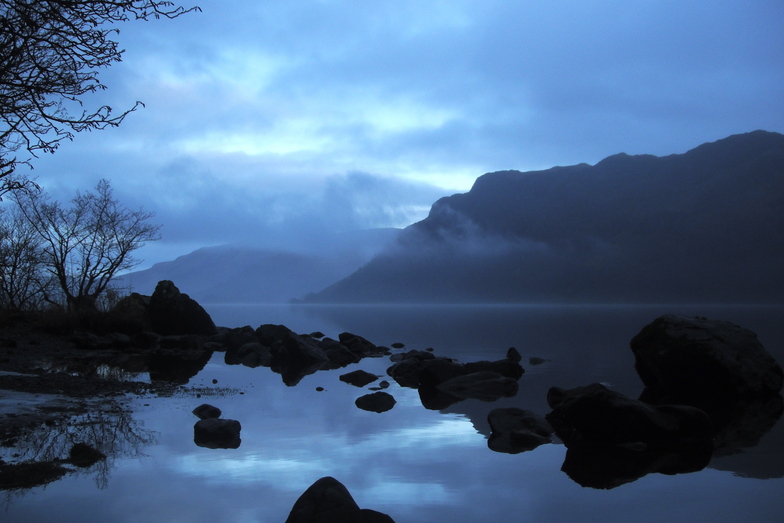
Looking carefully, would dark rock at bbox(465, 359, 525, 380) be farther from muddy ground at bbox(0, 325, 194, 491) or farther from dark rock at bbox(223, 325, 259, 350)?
dark rock at bbox(223, 325, 259, 350)

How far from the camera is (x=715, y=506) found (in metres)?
8.58

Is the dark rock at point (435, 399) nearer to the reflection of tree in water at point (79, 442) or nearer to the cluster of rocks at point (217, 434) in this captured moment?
the cluster of rocks at point (217, 434)

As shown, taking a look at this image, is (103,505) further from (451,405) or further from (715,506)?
(451,405)

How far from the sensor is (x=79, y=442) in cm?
1033

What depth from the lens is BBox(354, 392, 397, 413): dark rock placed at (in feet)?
53.4

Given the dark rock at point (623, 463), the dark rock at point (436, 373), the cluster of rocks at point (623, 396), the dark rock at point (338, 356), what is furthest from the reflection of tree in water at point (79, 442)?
the dark rock at point (338, 356)

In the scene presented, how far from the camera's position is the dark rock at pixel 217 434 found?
37.6 ft

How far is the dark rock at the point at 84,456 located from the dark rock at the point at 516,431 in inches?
285

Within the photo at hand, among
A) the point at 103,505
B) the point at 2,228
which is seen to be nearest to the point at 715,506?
the point at 103,505

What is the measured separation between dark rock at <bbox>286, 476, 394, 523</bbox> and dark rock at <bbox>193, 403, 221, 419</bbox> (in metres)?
7.15

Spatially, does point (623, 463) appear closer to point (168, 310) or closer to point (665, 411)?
point (665, 411)

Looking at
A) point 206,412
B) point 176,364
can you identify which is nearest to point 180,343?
point 176,364

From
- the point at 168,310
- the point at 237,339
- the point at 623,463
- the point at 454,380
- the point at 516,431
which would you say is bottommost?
the point at 623,463

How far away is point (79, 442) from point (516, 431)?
8.51 m
